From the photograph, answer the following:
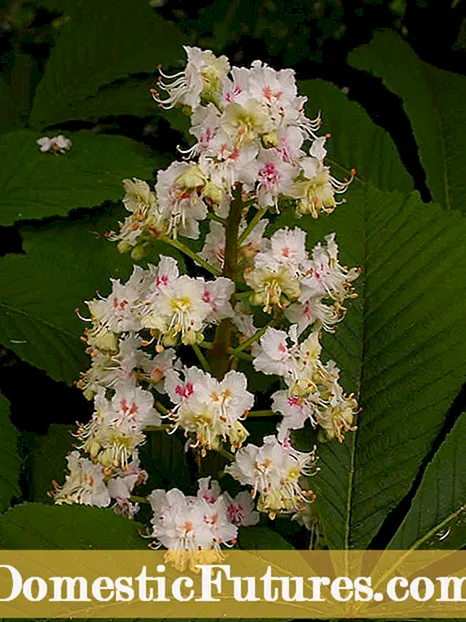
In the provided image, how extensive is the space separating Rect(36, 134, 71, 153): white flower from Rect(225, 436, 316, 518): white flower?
1.14 metres

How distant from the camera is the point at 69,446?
1.46 meters

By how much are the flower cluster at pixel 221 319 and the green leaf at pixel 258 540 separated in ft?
0.07

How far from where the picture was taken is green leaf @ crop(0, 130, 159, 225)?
178cm

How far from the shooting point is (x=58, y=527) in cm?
117

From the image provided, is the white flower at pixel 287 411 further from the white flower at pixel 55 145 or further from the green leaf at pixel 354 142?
the white flower at pixel 55 145

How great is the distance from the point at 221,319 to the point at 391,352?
34 cm

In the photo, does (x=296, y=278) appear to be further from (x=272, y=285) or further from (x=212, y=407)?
(x=212, y=407)

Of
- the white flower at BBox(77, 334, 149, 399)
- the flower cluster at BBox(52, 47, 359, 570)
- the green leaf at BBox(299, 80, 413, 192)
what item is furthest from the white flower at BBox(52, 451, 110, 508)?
the green leaf at BBox(299, 80, 413, 192)

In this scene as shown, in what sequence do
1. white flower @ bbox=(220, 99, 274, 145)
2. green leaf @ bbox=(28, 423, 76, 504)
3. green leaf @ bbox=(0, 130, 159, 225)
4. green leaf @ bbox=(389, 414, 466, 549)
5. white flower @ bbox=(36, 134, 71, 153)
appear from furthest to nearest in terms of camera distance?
white flower @ bbox=(36, 134, 71, 153), green leaf @ bbox=(0, 130, 159, 225), green leaf @ bbox=(28, 423, 76, 504), green leaf @ bbox=(389, 414, 466, 549), white flower @ bbox=(220, 99, 274, 145)

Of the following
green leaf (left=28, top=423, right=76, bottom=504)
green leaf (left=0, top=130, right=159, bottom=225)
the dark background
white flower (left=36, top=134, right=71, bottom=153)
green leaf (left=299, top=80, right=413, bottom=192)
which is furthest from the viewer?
the dark background

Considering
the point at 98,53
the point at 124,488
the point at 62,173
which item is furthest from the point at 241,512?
the point at 98,53

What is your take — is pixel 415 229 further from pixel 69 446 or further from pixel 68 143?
pixel 68 143

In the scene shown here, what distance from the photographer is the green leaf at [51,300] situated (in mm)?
1541

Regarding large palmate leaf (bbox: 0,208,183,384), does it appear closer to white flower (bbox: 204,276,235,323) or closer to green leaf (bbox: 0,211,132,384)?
green leaf (bbox: 0,211,132,384)
